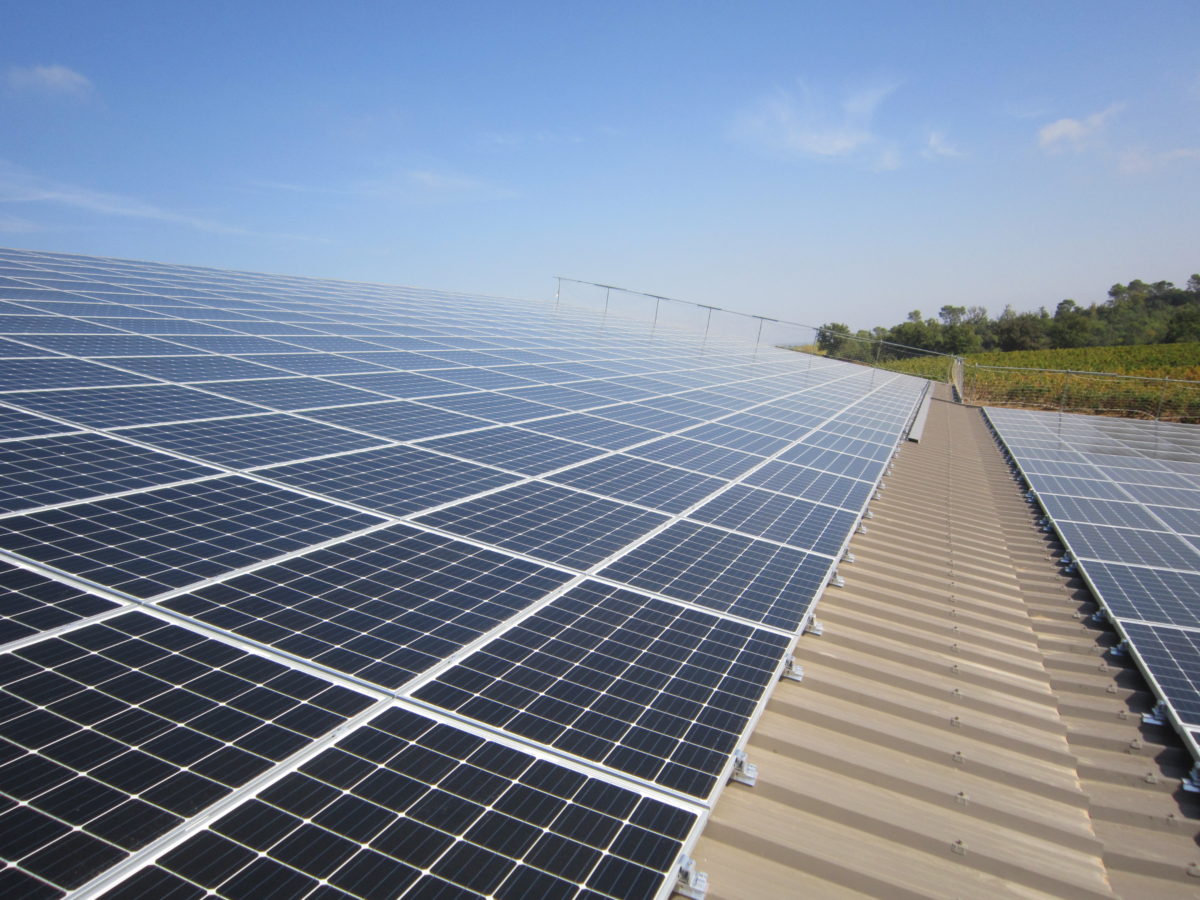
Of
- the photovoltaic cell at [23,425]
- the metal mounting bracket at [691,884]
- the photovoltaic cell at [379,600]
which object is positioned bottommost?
the metal mounting bracket at [691,884]

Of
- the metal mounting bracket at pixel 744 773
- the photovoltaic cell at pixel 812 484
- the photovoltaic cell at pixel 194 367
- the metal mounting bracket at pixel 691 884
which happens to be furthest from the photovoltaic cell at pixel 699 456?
the metal mounting bracket at pixel 691 884

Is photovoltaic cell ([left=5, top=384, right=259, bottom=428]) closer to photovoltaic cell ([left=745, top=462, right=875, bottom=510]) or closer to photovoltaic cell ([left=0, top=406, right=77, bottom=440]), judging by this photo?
photovoltaic cell ([left=0, top=406, right=77, bottom=440])

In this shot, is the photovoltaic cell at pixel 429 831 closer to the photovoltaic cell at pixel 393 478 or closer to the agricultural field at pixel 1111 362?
the photovoltaic cell at pixel 393 478

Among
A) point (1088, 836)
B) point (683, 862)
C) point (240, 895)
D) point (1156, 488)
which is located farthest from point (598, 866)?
point (1156, 488)

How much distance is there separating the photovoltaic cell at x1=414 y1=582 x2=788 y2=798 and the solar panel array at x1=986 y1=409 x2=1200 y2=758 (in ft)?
20.7

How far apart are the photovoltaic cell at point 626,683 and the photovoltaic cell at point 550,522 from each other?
1.24 m

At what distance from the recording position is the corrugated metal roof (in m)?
6.61

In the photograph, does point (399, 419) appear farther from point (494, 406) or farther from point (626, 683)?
point (626, 683)

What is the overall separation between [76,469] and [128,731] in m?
6.43

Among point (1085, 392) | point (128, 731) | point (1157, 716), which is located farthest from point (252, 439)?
point (1085, 392)

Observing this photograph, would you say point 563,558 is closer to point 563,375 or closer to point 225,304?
point 563,375

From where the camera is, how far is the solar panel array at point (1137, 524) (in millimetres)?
10852

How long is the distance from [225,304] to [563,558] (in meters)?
26.9

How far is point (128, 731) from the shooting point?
5145 millimetres
